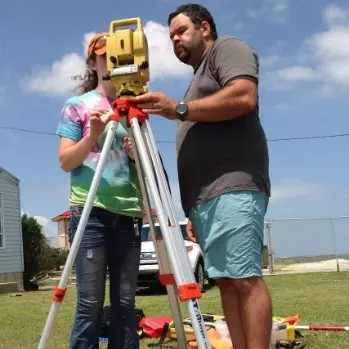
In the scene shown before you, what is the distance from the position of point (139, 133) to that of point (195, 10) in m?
0.85

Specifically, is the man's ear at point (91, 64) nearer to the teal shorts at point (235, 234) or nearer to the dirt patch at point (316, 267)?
the teal shorts at point (235, 234)

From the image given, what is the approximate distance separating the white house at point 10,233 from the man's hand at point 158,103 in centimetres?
1740

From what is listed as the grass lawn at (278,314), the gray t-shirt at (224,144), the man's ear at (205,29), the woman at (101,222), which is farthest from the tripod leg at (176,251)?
the grass lawn at (278,314)

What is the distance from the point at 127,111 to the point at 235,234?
0.82 metres

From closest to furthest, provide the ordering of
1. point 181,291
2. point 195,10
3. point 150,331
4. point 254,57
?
point 181,291 → point 254,57 → point 195,10 → point 150,331

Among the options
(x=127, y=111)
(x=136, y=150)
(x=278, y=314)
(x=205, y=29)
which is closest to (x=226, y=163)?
(x=136, y=150)

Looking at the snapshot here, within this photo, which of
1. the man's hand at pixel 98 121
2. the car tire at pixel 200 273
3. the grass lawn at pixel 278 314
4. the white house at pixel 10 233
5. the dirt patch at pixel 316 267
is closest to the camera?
the man's hand at pixel 98 121

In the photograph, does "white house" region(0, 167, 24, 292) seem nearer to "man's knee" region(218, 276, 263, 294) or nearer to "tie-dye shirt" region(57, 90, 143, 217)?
"tie-dye shirt" region(57, 90, 143, 217)

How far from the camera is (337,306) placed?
790 centimetres

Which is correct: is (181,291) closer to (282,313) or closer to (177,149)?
(177,149)

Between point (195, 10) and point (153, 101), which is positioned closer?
point (153, 101)

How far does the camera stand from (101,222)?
124 inches

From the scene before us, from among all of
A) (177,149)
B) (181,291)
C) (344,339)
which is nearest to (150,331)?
(344,339)

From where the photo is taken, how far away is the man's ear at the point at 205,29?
123 inches
